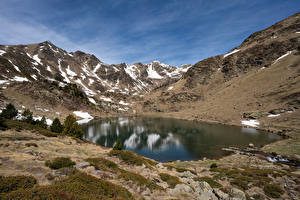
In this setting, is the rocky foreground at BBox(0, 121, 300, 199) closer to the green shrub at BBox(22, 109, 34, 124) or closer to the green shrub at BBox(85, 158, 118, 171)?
the green shrub at BBox(85, 158, 118, 171)

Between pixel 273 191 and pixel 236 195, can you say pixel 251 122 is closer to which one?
pixel 273 191

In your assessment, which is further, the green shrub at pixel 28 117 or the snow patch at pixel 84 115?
the snow patch at pixel 84 115

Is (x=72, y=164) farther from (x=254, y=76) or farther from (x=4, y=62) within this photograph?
(x=254, y=76)

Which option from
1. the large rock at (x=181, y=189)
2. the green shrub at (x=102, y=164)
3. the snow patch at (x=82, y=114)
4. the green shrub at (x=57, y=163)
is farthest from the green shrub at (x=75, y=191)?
the snow patch at (x=82, y=114)

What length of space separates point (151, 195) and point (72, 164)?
783 centimetres

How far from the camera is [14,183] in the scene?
297 inches

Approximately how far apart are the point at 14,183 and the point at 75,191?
3137mm

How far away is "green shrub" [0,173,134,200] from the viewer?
6285 mm

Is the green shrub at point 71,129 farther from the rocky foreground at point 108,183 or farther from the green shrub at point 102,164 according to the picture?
the green shrub at point 102,164

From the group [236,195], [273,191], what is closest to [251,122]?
[273,191]

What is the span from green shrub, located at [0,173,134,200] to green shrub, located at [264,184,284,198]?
16.7 m

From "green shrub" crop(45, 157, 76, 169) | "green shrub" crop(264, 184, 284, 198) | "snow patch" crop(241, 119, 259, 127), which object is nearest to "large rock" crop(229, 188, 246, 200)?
"green shrub" crop(264, 184, 284, 198)

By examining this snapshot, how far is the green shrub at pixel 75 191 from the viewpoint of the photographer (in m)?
6.29

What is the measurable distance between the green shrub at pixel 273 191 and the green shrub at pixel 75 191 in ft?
54.8
